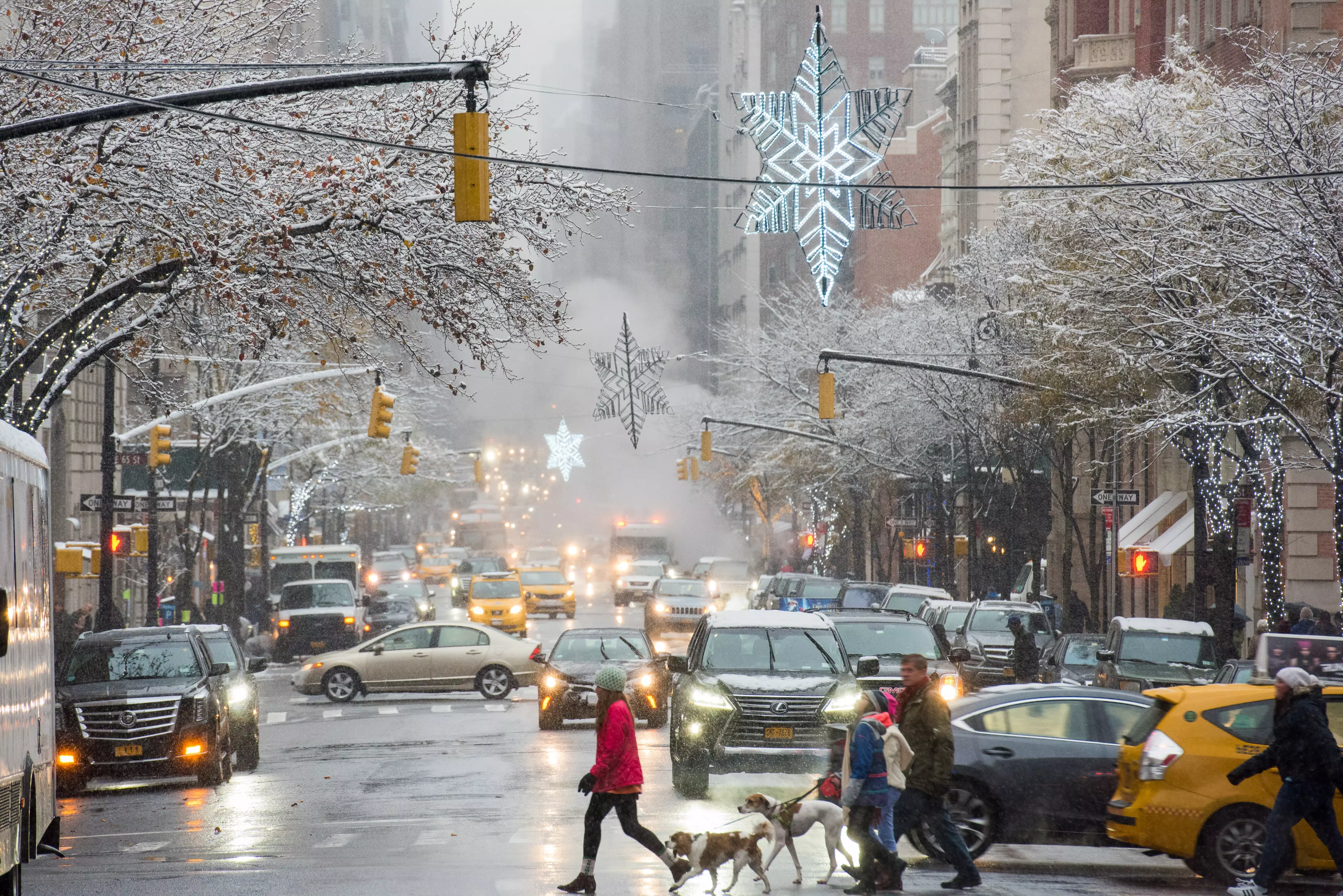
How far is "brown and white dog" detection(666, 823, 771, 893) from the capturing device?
37.8ft

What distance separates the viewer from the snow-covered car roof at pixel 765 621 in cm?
1922

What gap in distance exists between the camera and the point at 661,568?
72625 millimetres

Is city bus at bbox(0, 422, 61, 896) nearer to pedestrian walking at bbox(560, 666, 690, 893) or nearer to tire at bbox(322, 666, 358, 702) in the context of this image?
pedestrian walking at bbox(560, 666, 690, 893)

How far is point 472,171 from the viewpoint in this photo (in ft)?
43.8

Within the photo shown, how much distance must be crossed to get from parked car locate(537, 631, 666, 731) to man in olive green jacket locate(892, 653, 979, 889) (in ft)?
42.4

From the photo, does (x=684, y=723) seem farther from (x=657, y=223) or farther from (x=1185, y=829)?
(x=657, y=223)

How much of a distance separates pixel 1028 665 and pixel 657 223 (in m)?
152

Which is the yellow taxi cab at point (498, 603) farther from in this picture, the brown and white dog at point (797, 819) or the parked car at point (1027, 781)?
the brown and white dog at point (797, 819)

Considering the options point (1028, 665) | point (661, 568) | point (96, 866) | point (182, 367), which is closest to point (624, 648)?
point (1028, 665)

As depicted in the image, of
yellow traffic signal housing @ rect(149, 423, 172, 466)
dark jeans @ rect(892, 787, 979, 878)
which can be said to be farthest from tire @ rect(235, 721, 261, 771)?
yellow traffic signal housing @ rect(149, 423, 172, 466)

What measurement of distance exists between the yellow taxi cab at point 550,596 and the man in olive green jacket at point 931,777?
165 ft

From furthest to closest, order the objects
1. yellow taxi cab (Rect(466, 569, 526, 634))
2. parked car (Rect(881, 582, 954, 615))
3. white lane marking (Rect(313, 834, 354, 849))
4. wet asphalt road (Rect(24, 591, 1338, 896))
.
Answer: yellow taxi cab (Rect(466, 569, 526, 634)), parked car (Rect(881, 582, 954, 615)), white lane marking (Rect(313, 834, 354, 849)), wet asphalt road (Rect(24, 591, 1338, 896))

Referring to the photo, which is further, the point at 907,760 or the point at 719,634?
the point at 719,634

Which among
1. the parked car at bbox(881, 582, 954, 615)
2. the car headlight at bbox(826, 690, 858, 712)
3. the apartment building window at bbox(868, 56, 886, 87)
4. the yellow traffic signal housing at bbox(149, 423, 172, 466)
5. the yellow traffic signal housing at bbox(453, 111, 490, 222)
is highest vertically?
the apartment building window at bbox(868, 56, 886, 87)
